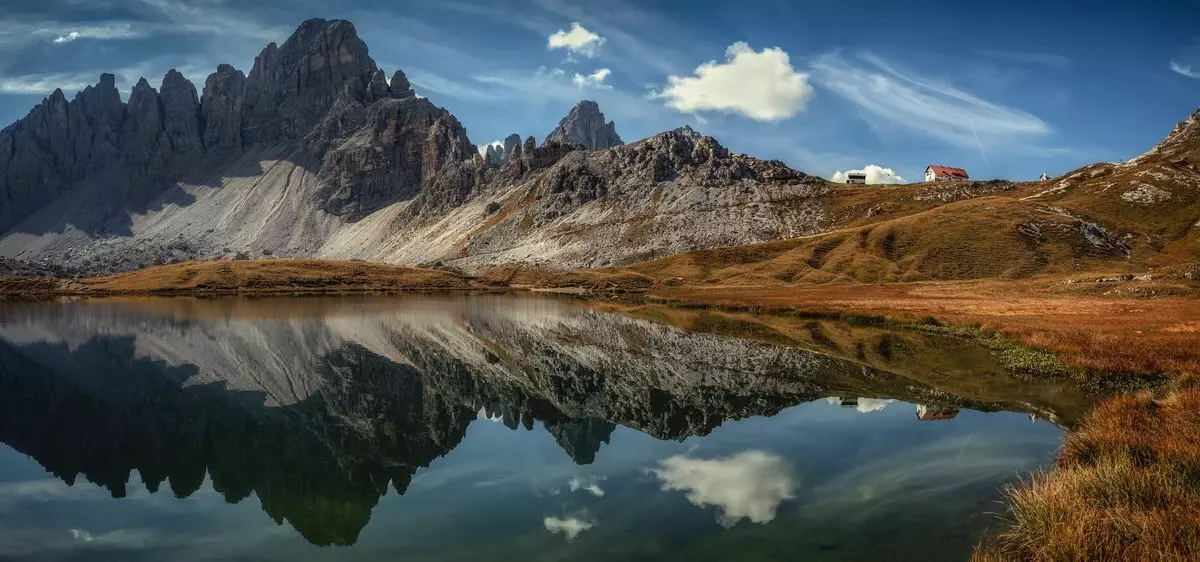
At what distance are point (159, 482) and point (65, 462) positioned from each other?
514 centimetres

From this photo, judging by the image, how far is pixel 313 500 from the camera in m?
18.2

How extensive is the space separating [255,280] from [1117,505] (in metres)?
171

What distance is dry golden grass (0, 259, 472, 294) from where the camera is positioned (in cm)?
15111

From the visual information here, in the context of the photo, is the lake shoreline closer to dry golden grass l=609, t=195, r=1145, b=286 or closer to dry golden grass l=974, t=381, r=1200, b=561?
dry golden grass l=974, t=381, r=1200, b=561

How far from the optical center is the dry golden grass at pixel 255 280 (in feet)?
496

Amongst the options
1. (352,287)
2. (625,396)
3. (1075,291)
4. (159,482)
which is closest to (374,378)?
(625,396)

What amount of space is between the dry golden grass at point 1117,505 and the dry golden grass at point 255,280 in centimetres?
15288

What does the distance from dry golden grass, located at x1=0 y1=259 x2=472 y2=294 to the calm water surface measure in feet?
363

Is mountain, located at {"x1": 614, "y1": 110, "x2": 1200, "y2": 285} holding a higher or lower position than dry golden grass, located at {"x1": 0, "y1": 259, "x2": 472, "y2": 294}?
higher

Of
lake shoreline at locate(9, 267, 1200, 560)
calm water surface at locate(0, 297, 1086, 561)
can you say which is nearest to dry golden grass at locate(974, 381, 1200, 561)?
lake shoreline at locate(9, 267, 1200, 560)

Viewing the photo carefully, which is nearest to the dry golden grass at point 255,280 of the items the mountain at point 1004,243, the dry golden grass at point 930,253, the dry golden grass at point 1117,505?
the mountain at point 1004,243

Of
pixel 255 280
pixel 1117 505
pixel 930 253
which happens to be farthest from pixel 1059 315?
pixel 255 280

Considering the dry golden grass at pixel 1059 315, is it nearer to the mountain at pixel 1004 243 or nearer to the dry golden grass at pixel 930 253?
the dry golden grass at pixel 930 253

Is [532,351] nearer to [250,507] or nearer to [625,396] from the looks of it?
[625,396]
